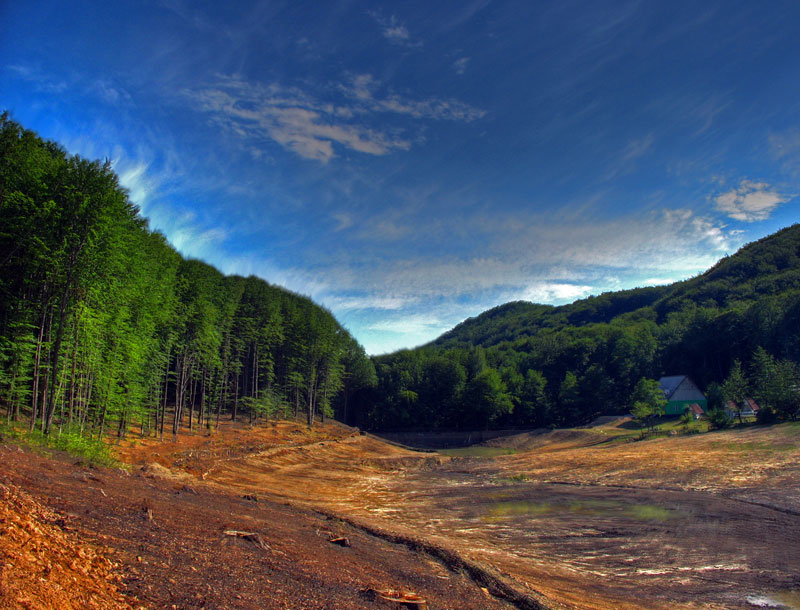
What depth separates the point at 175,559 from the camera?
748 centimetres

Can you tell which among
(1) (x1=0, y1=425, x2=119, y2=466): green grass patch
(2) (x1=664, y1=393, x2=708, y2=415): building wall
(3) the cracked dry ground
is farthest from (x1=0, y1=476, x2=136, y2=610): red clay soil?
(2) (x1=664, y1=393, x2=708, y2=415): building wall

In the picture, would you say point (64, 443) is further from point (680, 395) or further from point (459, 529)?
point (680, 395)

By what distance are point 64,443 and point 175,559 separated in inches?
651

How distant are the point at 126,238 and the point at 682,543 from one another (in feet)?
109

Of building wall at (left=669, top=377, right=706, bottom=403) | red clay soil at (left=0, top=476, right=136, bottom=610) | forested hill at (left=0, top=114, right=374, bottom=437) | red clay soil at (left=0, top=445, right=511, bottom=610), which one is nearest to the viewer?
red clay soil at (left=0, top=476, right=136, bottom=610)

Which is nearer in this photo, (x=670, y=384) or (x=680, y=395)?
(x=680, y=395)

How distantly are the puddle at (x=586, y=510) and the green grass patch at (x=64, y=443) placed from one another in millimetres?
18919

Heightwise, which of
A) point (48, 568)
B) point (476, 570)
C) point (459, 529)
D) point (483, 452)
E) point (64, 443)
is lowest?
point (483, 452)

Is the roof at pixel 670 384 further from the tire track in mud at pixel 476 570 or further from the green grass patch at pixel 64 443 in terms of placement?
the green grass patch at pixel 64 443

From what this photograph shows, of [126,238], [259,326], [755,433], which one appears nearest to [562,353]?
[755,433]

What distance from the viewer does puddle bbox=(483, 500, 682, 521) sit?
21.8 m

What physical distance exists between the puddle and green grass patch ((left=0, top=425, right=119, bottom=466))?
18919 millimetres

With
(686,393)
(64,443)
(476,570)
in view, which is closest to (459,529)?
(476,570)

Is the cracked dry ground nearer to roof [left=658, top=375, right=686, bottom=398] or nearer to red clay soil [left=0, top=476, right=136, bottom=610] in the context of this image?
red clay soil [left=0, top=476, right=136, bottom=610]
